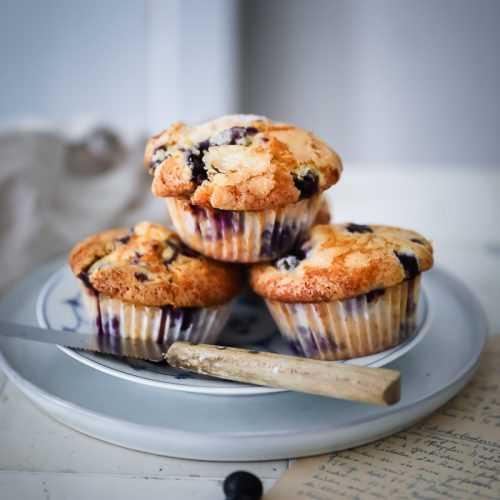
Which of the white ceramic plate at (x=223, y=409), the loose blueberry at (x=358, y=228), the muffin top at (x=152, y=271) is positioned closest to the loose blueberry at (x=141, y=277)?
the muffin top at (x=152, y=271)

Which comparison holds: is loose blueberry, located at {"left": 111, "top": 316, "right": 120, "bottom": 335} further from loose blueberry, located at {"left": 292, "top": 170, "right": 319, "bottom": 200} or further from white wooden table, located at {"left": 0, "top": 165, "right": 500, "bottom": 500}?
loose blueberry, located at {"left": 292, "top": 170, "right": 319, "bottom": 200}

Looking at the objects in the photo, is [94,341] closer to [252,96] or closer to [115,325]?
[115,325]

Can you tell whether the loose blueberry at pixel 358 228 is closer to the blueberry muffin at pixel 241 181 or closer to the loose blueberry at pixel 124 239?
the blueberry muffin at pixel 241 181

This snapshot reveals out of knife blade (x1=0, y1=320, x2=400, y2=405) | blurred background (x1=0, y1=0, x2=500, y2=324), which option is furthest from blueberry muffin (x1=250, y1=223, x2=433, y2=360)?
blurred background (x1=0, y1=0, x2=500, y2=324)

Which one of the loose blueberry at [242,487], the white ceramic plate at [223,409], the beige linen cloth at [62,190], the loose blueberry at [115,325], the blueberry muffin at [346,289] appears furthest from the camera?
the beige linen cloth at [62,190]

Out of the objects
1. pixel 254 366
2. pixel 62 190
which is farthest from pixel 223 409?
pixel 62 190

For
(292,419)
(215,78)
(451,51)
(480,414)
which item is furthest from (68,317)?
(451,51)
